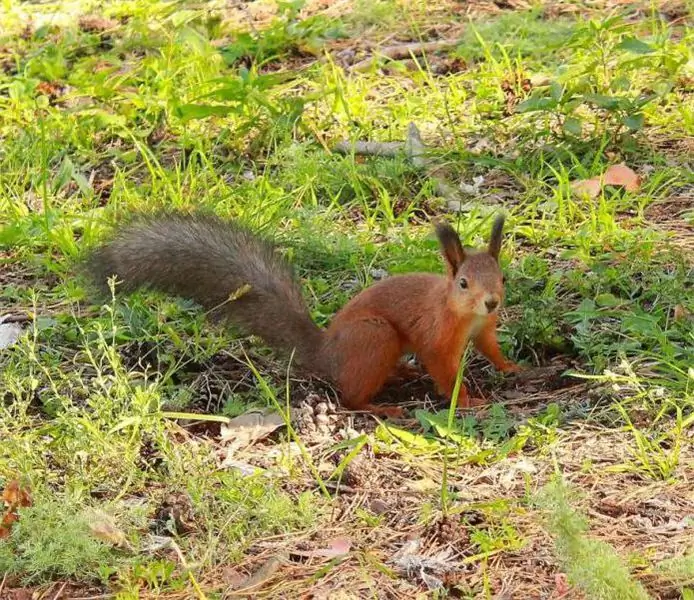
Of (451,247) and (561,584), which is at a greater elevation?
(451,247)

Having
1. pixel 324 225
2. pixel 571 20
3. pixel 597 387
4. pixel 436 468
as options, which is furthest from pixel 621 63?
pixel 436 468

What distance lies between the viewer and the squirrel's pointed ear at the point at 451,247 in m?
3.19

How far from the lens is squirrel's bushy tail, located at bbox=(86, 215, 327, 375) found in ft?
11.0

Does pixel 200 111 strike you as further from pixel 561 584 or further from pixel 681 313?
pixel 561 584

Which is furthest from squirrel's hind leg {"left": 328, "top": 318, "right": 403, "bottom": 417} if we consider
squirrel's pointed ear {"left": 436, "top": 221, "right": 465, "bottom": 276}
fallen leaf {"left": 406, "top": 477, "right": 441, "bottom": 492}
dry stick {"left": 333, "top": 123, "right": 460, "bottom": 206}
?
dry stick {"left": 333, "top": 123, "right": 460, "bottom": 206}

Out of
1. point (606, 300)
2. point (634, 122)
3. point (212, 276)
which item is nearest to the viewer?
point (212, 276)

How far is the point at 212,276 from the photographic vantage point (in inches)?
134

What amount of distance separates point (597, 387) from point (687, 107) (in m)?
1.93

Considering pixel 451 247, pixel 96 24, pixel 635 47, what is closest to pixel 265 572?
pixel 451 247

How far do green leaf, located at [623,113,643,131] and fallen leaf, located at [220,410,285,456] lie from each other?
2.02m

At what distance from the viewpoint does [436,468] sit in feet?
9.36

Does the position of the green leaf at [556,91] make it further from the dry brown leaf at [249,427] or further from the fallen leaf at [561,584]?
the fallen leaf at [561,584]

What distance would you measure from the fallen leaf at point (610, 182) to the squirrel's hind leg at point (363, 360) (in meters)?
1.18

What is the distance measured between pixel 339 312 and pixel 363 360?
24cm
